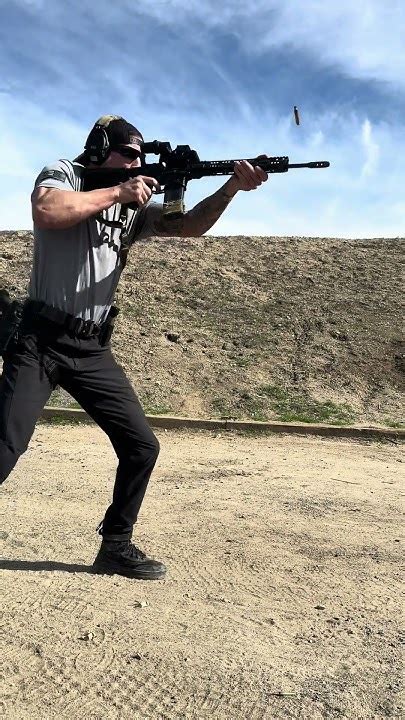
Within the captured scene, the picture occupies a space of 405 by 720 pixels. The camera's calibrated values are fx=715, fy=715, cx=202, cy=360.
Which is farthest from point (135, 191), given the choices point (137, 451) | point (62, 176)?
point (137, 451)

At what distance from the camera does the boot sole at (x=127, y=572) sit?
376cm

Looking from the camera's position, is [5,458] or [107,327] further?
[107,327]

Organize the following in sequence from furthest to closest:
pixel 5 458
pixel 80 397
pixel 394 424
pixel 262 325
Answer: pixel 262 325 → pixel 394 424 → pixel 80 397 → pixel 5 458

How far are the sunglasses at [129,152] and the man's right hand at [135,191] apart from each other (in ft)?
0.77

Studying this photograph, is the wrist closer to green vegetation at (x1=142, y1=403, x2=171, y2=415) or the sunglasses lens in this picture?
the sunglasses lens

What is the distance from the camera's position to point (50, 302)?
3.38 metres

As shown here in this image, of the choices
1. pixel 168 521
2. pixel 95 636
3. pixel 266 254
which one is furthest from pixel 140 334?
pixel 95 636

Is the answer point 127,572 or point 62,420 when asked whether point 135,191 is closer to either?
point 127,572

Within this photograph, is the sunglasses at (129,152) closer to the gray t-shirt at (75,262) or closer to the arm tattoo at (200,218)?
the gray t-shirt at (75,262)

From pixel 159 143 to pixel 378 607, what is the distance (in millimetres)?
2566

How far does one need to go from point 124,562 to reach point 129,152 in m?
2.12

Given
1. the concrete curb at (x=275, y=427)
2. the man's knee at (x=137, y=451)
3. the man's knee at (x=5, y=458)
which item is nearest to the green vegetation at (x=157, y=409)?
the concrete curb at (x=275, y=427)

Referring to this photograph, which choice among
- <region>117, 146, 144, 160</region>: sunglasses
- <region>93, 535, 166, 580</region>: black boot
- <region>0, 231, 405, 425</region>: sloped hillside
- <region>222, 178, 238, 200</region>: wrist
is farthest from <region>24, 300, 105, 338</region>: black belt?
<region>0, 231, 405, 425</region>: sloped hillside

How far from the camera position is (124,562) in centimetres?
377
